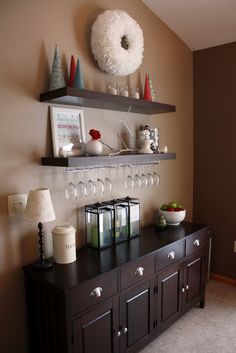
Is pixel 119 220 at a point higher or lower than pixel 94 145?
lower

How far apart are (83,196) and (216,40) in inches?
78.2

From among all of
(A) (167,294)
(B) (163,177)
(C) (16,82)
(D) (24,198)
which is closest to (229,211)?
(B) (163,177)

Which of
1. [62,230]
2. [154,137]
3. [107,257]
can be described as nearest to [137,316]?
[107,257]

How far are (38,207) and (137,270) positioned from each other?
0.74m

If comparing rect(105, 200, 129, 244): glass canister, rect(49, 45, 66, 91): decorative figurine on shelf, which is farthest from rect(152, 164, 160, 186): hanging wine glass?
rect(49, 45, 66, 91): decorative figurine on shelf

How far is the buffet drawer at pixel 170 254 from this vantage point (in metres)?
2.00

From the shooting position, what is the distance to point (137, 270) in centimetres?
182

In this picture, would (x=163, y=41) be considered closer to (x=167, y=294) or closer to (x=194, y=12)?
(x=194, y=12)

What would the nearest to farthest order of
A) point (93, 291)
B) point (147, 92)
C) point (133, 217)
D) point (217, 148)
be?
point (93, 291) → point (133, 217) → point (147, 92) → point (217, 148)

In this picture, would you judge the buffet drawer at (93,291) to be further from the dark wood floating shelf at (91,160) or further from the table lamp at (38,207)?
the dark wood floating shelf at (91,160)

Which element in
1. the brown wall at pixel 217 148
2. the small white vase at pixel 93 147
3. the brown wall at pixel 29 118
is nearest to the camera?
the brown wall at pixel 29 118

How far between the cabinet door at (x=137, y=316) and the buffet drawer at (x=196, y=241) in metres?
0.50

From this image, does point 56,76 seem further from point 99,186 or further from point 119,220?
point 119,220

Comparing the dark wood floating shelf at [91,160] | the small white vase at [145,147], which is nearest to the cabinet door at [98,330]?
the dark wood floating shelf at [91,160]
